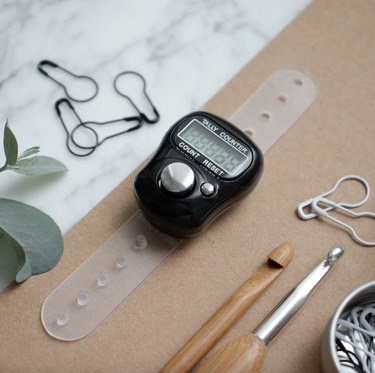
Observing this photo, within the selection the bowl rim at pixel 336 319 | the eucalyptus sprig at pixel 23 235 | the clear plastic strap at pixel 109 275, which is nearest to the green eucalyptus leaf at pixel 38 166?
the eucalyptus sprig at pixel 23 235

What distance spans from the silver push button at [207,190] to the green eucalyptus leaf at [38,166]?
166 millimetres

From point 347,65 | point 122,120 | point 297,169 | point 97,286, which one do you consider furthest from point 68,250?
point 347,65

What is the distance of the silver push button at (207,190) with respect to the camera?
2.04 ft

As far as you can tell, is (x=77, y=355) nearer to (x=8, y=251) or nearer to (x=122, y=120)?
(x=8, y=251)

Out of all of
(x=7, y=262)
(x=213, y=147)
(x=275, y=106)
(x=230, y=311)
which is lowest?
(x=7, y=262)

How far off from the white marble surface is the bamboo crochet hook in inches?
7.4

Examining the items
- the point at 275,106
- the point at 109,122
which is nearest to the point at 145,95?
the point at 109,122

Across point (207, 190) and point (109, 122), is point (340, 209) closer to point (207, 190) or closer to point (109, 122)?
point (207, 190)

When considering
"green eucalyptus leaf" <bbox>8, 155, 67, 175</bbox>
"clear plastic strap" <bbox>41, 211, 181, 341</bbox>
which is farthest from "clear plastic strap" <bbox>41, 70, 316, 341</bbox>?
"green eucalyptus leaf" <bbox>8, 155, 67, 175</bbox>

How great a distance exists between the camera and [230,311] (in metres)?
0.61

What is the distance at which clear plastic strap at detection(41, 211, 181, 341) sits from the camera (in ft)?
2.02

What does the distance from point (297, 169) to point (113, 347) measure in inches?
11.3

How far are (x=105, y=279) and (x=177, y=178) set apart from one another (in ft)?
0.43

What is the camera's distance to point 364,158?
0.71 meters
